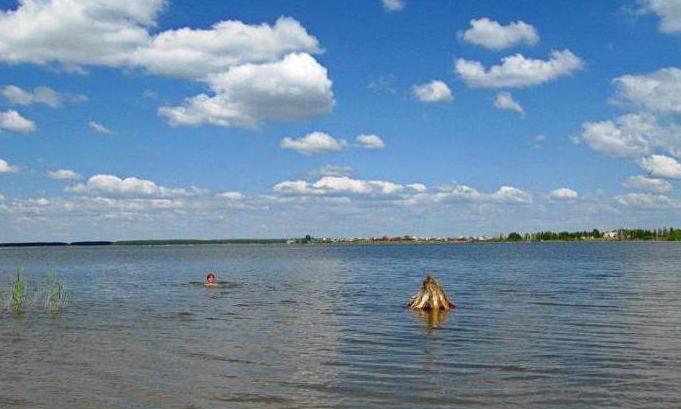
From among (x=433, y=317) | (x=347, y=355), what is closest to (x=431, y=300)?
(x=433, y=317)

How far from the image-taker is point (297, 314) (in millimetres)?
35594

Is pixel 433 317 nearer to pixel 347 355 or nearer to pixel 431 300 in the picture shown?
pixel 431 300

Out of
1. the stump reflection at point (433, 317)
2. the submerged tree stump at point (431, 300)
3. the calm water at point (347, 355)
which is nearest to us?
the calm water at point (347, 355)

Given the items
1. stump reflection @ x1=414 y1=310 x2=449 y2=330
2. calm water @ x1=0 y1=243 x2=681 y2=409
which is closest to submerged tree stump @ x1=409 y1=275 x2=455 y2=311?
stump reflection @ x1=414 y1=310 x2=449 y2=330

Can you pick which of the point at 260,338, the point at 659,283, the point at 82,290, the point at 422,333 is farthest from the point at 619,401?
the point at 82,290

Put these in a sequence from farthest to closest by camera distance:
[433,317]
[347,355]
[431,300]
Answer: [431,300], [433,317], [347,355]

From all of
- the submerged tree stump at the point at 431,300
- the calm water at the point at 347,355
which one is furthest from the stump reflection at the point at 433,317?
the submerged tree stump at the point at 431,300

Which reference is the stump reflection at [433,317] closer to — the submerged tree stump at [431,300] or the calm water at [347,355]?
the calm water at [347,355]

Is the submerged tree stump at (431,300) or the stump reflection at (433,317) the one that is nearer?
the stump reflection at (433,317)

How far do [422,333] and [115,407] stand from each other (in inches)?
578

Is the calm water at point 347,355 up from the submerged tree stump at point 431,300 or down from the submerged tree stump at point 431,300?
down

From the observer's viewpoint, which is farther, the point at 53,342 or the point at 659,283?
the point at 659,283

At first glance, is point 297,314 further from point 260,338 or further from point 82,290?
point 82,290

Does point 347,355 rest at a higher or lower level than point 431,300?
lower
